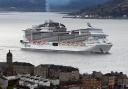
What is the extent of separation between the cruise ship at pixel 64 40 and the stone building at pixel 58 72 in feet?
42.3

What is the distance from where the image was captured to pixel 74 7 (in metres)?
114

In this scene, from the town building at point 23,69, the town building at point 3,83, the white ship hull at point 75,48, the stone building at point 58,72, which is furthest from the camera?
the white ship hull at point 75,48

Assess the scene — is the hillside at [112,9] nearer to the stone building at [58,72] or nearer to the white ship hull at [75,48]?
the white ship hull at [75,48]

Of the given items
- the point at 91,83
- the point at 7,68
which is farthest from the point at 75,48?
the point at 91,83

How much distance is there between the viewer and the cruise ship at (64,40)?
38875 mm

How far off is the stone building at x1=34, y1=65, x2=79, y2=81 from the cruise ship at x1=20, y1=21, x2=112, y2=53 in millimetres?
12880

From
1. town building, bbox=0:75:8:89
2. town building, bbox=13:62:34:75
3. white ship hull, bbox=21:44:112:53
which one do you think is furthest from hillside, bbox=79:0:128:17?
town building, bbox=0:75:8:89

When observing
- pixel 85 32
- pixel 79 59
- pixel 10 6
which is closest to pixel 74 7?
pixel 10 6

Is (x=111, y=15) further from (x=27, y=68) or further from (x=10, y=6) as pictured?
(x=27, y=68)

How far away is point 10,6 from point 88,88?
94.6 m

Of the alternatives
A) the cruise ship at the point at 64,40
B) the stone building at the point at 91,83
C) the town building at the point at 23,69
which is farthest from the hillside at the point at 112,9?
the stone building at the point at 91,83

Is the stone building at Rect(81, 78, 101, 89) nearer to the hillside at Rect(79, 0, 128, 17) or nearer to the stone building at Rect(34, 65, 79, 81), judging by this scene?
the stone building at Rect(34, 65, 79, 81)

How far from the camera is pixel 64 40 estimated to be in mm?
40875

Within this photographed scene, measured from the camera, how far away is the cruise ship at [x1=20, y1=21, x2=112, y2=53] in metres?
38.9
